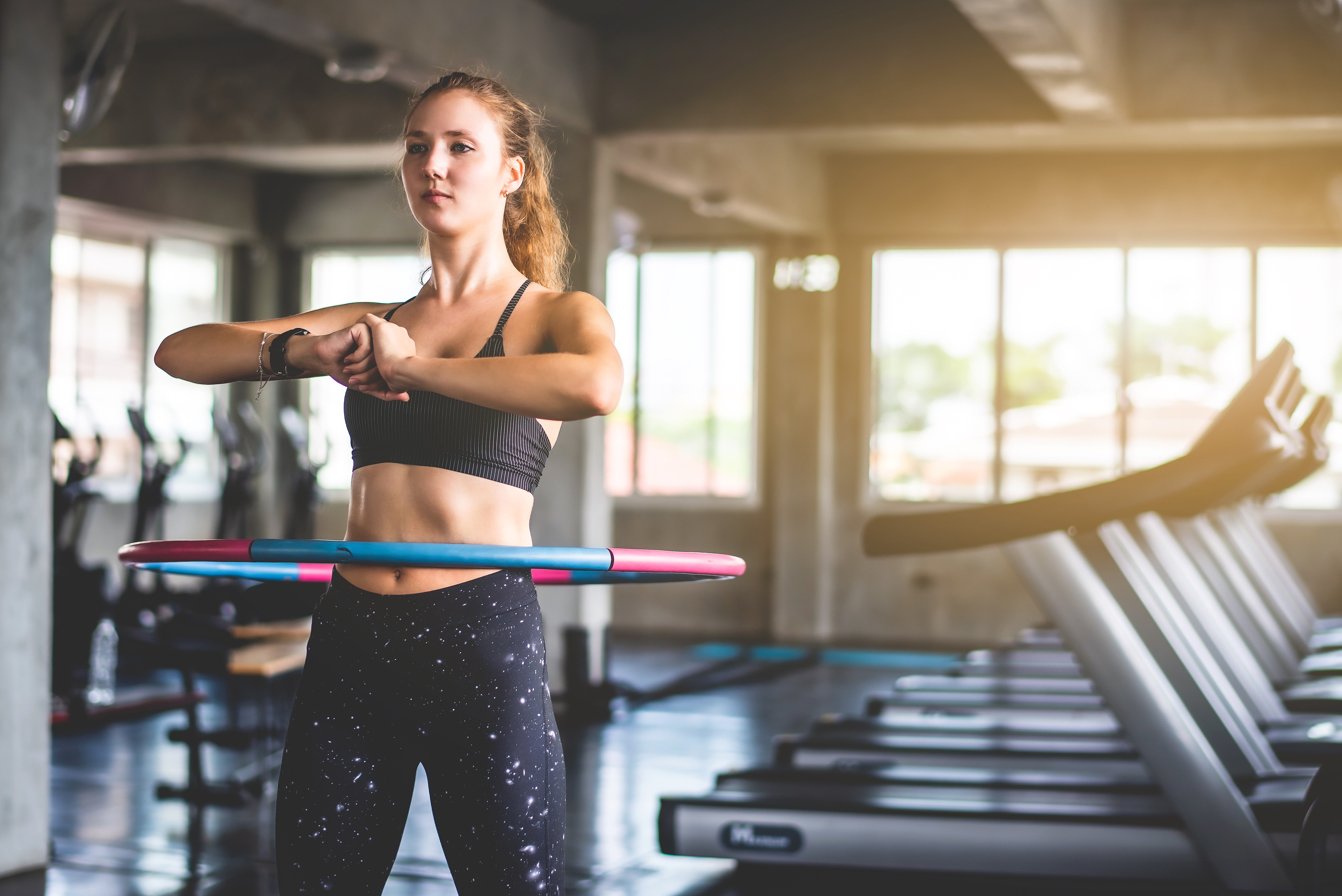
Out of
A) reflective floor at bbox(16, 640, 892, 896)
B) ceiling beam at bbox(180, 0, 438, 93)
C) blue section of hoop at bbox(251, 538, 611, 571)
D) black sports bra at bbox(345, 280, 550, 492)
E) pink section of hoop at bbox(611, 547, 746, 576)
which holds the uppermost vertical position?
ceiling beam at bbox(180, 0, 438, 93)

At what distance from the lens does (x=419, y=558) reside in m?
1.25

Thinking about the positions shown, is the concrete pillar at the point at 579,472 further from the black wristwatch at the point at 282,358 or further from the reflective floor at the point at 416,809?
the black wristwatch at the point at 282,358

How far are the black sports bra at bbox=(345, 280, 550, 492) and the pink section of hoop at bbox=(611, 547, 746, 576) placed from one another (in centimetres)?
13

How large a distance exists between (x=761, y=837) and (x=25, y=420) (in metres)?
2.05

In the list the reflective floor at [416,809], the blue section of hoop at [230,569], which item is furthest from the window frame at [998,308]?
the blue section of hoop at [230,569]

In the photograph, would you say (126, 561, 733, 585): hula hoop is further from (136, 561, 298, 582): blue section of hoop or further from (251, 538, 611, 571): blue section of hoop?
(251, 538, 611, 571): blue section of hoop

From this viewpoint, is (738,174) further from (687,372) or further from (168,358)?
(168,358)

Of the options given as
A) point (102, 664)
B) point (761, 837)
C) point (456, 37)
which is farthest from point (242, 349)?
point (102, 664)

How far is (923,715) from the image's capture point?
4.75 meters

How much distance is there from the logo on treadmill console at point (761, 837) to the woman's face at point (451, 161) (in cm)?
207

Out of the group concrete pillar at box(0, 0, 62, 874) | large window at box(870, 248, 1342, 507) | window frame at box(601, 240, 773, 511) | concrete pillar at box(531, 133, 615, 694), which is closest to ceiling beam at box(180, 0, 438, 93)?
concrete pillar at box(0, 0, 62, 874)

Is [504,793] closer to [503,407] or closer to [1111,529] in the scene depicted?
[503,407]

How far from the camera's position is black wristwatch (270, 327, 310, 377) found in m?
1.36

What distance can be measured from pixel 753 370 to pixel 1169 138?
309 centimetres
